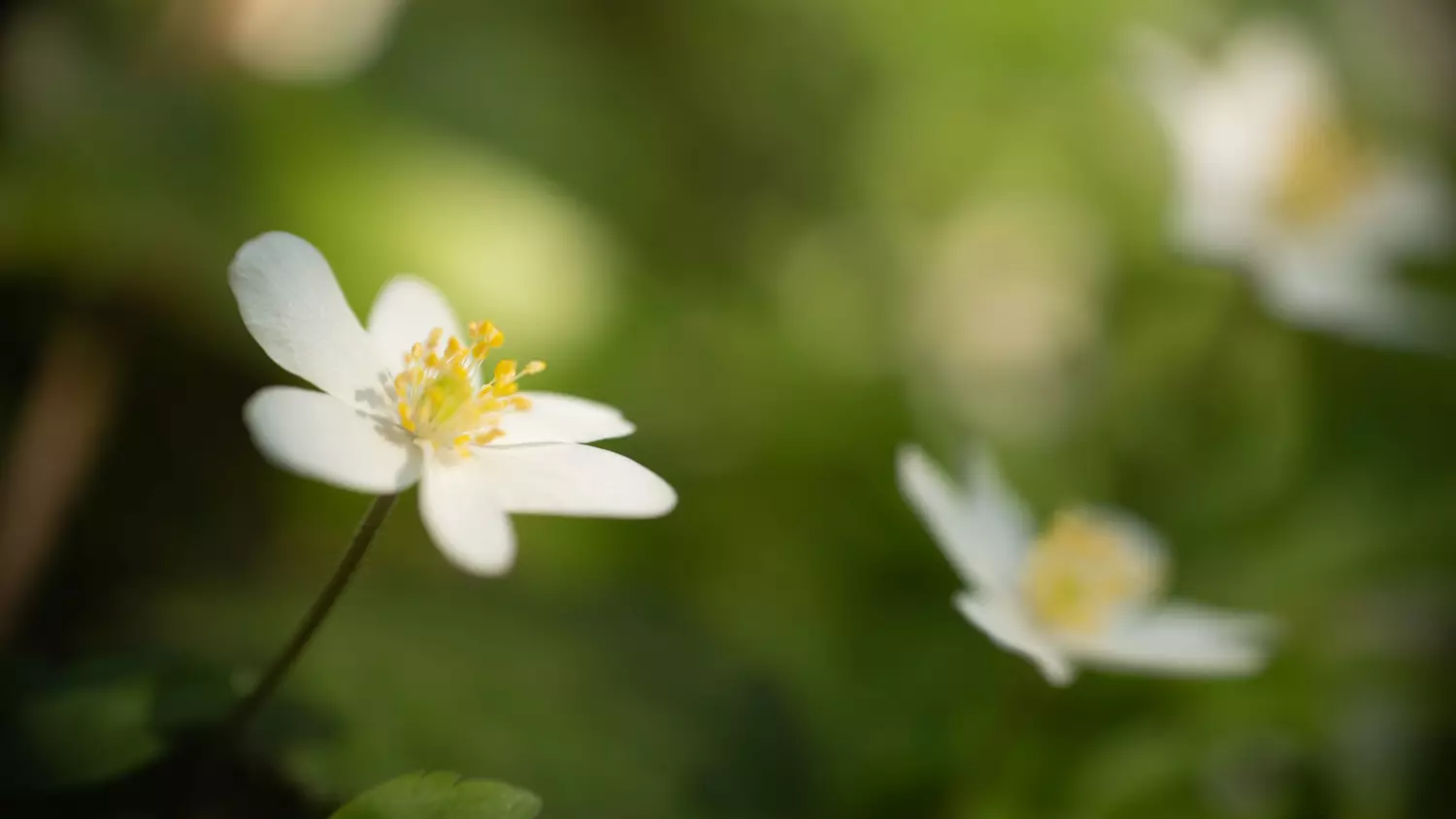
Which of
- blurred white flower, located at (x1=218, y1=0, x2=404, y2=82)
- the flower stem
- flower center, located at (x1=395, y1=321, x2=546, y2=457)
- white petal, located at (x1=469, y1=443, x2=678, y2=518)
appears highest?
blurred white flower, located at (x1=218, y1=0, x2=404, y2=82)

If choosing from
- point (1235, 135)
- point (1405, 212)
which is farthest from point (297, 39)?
point (1405, 212)

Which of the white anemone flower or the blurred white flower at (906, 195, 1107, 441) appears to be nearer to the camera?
the white anemone flower

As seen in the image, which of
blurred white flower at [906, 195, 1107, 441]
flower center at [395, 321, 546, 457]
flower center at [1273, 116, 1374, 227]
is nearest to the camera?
flower center at [395, 321, 546, 457]

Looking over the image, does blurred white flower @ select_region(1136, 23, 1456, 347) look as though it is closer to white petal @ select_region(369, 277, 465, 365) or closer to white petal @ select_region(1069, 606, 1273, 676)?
white petal @ select_region(1069, 606, 1273, 676)

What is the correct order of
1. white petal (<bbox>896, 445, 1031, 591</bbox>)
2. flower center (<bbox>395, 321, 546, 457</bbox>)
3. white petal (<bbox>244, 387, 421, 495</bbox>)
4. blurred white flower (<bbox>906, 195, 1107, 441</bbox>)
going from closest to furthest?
white petal (<bbox>244, 387, 421, 495</bbox>), flower center (<bbox>395, 321, 546, 457</bbox>), white petal (<bbox>896, 445, 1031, 591</bbox>), blurred white flower (<bbox>906, 195, 1107, 441</bbox>)

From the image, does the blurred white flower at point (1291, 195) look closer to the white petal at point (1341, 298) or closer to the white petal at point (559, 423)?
the white petal at point (1341, 298)

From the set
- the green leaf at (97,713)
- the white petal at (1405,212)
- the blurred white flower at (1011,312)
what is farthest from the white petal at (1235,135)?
the green leaf at (97,713)

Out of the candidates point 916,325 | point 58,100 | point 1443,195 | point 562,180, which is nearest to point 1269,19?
point 1443,195

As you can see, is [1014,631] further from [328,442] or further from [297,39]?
[297,39]

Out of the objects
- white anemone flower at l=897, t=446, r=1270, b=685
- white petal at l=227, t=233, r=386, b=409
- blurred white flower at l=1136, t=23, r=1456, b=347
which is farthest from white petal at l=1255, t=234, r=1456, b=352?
white petal at l=227, t=233, r=386, b=409
